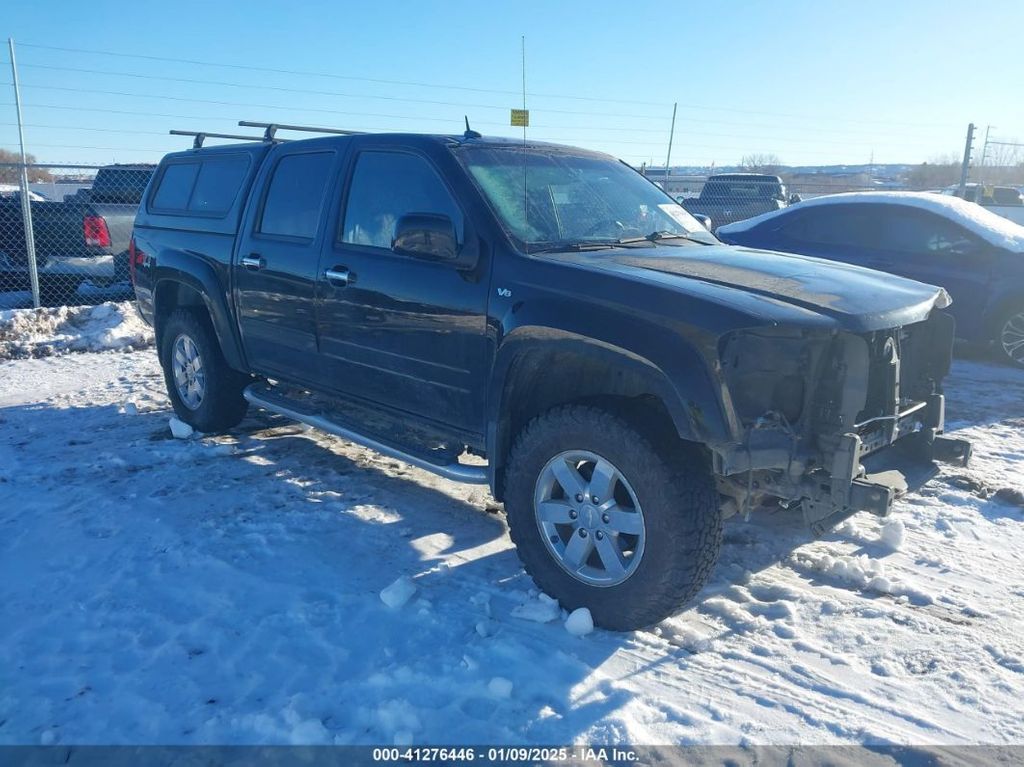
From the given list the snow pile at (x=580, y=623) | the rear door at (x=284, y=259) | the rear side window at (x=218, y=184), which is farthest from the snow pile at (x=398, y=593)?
the rear side window at (x=218, y=184)

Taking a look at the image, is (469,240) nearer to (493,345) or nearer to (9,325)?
(493,345)

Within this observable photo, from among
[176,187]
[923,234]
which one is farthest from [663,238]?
[923,234]

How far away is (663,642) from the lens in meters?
3.30

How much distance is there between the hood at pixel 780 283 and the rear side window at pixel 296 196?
1792mm

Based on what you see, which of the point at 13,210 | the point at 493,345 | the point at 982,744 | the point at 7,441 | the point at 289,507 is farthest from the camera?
the point at 13,210

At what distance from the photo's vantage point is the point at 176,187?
20.2 feet

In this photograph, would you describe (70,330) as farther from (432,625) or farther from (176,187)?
(432,625)

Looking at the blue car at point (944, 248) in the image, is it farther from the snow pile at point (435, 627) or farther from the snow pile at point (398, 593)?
the snow pile at point (398, 593)

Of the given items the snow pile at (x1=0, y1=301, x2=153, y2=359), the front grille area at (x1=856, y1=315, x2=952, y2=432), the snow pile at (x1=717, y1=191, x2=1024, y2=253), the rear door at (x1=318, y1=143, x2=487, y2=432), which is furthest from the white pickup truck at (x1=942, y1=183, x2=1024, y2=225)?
the rear door at (x1=318, y1=143, x2=487, y2=432)

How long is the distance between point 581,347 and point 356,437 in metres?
1.71

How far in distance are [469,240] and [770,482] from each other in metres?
1.73

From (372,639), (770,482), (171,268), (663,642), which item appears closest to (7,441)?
(171,268)

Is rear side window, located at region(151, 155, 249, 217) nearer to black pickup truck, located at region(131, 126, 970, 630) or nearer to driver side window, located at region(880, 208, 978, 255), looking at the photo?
black pickup truck, located at region(131, 126, 970, 630)

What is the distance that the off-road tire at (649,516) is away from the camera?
3.13 m
